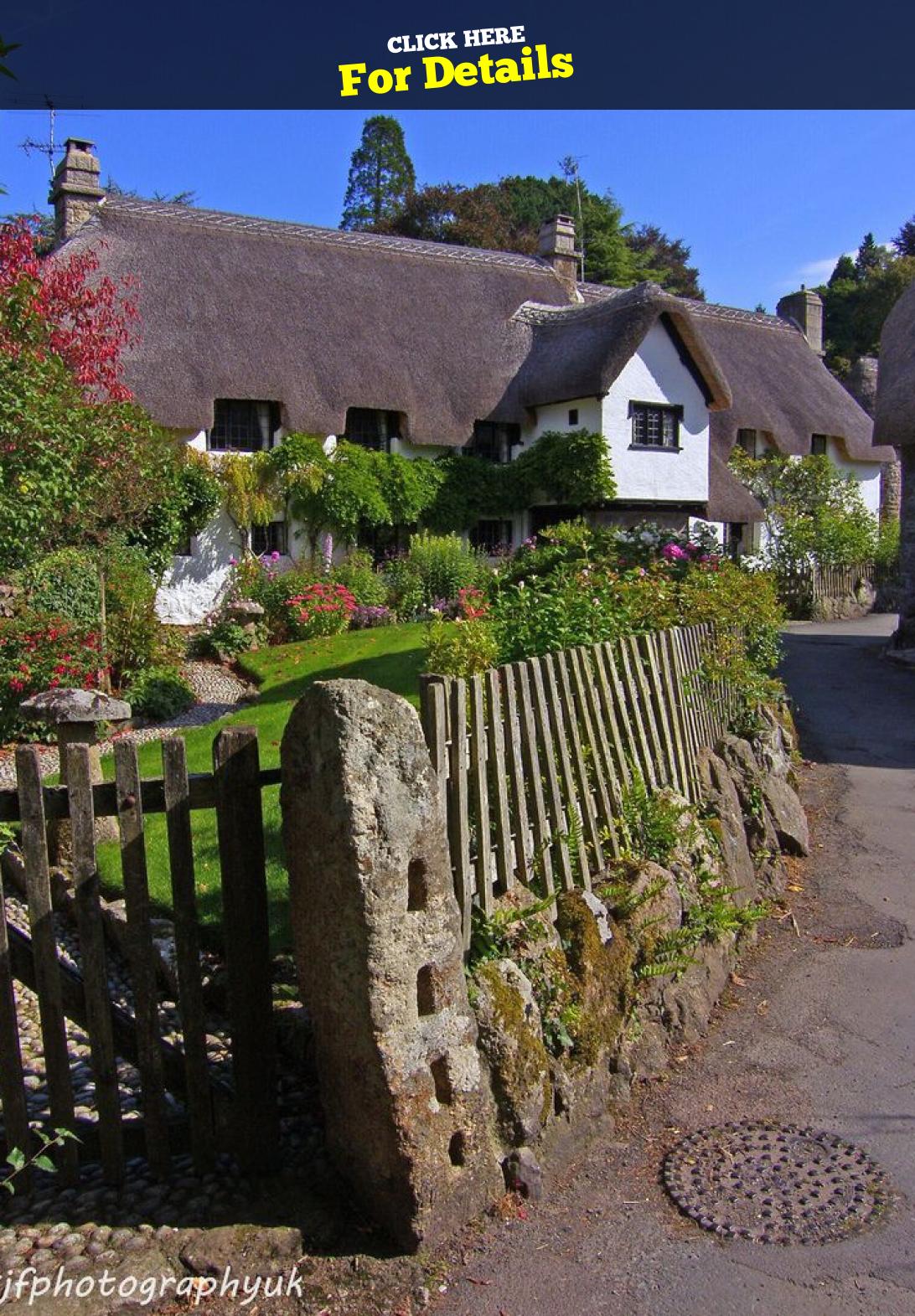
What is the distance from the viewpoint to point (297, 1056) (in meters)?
4.65

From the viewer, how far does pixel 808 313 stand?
40469mm

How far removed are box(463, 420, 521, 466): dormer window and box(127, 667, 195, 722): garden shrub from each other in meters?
13.5

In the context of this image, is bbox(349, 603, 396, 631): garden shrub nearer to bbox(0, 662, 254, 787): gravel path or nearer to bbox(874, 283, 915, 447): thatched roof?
bbox(0, 662, 254, 787): gravel path

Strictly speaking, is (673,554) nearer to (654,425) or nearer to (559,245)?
(654,425)

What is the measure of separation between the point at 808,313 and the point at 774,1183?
4118cm

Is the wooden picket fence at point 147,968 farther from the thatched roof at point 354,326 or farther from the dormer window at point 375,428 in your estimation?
the dormer window at point 375,428

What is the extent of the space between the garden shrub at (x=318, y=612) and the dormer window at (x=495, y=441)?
857 centimetres

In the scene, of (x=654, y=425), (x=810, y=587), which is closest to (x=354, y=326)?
(x=654, y=425)

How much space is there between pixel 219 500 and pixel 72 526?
640cm

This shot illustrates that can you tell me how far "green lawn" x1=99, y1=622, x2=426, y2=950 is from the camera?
6.78 meters

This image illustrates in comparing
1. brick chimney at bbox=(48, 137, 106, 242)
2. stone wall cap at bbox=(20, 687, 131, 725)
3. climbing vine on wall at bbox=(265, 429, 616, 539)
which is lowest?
stone wall cap at bbox=(20, 687, 131, 725)

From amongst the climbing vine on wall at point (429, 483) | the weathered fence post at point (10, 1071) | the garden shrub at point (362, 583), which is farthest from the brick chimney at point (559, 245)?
the weathered fence post at point (10, 1071)

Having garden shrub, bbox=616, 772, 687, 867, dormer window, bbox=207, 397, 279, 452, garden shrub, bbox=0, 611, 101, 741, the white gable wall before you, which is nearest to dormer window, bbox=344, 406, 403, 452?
dormer window, bbox=207, 397, 279, 452

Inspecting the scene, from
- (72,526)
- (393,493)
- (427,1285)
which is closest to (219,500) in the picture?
(393,493)
